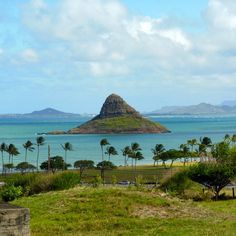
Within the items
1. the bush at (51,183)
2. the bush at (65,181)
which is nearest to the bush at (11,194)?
the bush at (51,183)

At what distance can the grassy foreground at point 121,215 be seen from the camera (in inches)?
806

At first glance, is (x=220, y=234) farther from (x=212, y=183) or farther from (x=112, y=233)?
(x=212, y=183)

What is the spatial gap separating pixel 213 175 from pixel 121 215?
18151 mm

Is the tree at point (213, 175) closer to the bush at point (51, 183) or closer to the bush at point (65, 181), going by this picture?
the bush at point (65, 181)

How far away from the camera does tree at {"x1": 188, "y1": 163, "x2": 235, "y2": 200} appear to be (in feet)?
130

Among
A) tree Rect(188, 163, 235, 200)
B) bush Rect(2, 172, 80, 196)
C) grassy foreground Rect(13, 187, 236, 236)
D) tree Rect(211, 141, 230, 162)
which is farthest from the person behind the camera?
tree Rect(211, 141, 230, 162)

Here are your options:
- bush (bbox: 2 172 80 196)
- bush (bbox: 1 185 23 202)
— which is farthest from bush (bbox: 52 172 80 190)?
bush (bbox: 1 185 23 202)

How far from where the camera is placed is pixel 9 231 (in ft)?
49.9

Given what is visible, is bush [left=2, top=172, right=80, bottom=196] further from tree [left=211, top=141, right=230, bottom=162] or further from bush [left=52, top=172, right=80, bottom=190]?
tree [left=211, top=141, right=230, bottom=162]

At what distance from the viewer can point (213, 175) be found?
3966 centimetres

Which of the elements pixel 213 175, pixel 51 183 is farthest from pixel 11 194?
pixel 213 175

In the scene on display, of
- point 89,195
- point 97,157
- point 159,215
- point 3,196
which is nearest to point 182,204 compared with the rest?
point 159,215

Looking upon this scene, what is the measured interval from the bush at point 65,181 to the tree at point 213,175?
10160mm

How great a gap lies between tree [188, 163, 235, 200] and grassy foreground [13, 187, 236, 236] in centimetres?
1303
